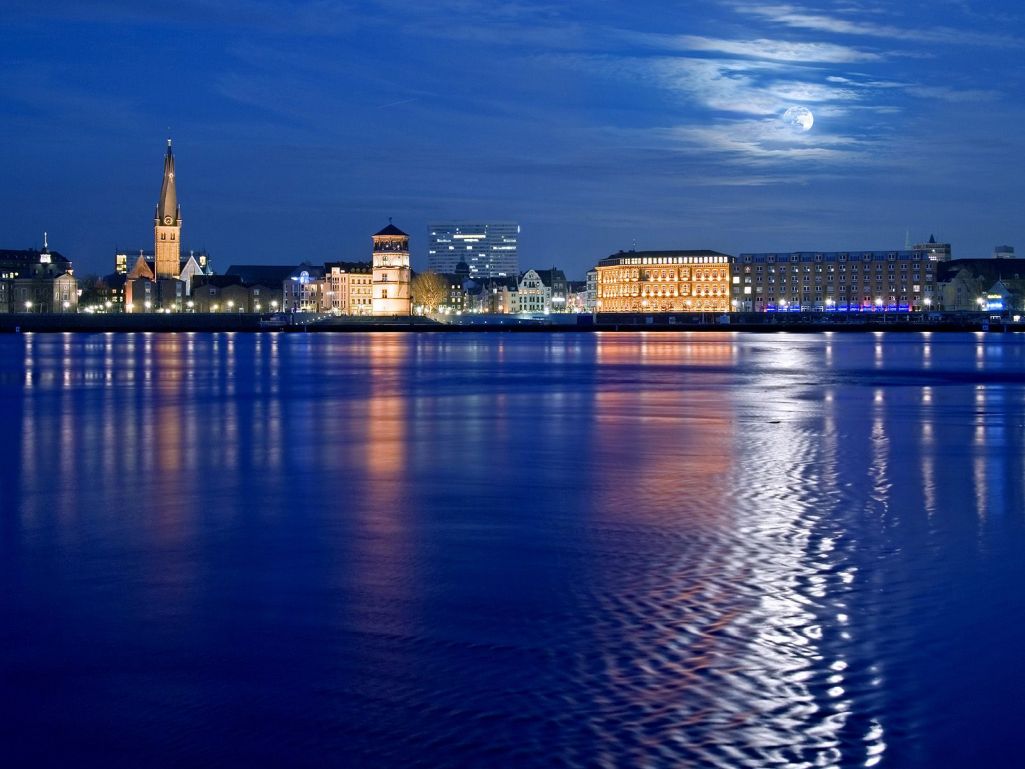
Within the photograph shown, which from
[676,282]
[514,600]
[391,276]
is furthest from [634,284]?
[514,600]

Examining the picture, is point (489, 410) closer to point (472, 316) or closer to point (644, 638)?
point (644, 638)

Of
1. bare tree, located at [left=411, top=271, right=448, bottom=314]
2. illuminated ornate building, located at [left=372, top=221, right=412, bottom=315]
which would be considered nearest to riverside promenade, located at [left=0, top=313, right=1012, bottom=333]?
illuminated ornate building, located at [left=372, top=221, right=412, bottom=315]

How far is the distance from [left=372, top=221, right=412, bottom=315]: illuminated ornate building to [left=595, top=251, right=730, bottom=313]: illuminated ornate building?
1957 inches

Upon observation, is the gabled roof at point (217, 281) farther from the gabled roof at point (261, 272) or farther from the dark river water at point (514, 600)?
the dark river water at point (514, 600)

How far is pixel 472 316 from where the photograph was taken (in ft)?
617

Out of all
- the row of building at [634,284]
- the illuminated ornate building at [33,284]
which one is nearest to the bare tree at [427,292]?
the row of building at [634,284]

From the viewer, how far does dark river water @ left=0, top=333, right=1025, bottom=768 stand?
6125 millimetres

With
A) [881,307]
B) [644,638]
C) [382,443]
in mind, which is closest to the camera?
[644,638]

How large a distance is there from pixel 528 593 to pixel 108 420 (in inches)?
683

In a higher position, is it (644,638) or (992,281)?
(992,281)

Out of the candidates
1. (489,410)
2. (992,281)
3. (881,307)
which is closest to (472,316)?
(881,307)

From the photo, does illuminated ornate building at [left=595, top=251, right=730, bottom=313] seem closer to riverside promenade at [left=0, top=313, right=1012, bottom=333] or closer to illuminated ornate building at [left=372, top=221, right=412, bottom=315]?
riverside promenade at [left=0, top=313, right=1012, bottom=333]

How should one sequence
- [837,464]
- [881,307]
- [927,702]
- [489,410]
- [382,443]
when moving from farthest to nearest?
1. [881,307]
2. [489,410]
3. [382,443]
4. [837,464]
5. [927,702]

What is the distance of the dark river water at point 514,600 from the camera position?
6125 millimetres
